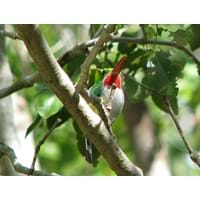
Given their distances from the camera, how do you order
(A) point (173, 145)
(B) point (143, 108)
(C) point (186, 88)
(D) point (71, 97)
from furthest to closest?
(A) point (173, 145) → (C) point (186, 88) → (B) point (143, 108) → (D) point (71, 97)

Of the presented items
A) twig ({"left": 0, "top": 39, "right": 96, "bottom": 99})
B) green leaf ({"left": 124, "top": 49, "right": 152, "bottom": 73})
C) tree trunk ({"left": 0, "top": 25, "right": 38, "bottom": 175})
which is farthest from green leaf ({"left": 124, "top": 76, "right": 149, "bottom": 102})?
tree trunk ({"left": 0, "top": 25, "right": 38, "bottom": 175})

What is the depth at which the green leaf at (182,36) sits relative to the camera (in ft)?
5.44

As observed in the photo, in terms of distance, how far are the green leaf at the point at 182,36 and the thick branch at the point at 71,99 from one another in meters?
0.36

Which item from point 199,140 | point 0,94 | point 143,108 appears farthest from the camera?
point 199,140

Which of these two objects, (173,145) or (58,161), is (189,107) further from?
(58,161)

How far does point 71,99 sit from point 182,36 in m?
0.43

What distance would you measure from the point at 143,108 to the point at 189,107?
0.73 m

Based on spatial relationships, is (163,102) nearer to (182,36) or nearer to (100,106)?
(182,36)

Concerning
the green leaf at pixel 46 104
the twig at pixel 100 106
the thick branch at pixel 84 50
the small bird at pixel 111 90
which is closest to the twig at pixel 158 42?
the thick branch at pixel 84 50

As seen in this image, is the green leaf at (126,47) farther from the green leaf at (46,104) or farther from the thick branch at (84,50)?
the green leaf at (46,104)

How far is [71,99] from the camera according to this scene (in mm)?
1361
